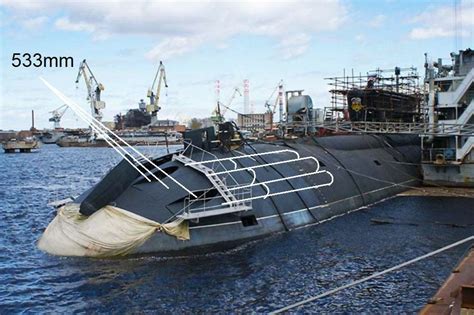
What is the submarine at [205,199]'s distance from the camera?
2319 cm

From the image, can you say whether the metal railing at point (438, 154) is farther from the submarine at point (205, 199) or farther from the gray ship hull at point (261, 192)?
the submarine at point (205, 199)

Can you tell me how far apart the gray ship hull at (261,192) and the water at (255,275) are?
69 cm

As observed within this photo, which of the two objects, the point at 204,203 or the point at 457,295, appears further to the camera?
the point at 204,203

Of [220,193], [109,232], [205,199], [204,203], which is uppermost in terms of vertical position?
[220,193]

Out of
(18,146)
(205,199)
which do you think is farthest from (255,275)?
(18,146)

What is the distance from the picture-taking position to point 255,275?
21484 millimetres

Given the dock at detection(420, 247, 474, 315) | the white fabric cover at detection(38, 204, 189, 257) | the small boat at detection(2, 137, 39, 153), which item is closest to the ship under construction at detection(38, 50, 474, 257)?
the white fabric cover at detection(38, 204, 189, 257)

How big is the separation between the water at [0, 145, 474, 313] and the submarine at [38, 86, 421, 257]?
2.34 ft

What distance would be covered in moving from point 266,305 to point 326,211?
12903 mm

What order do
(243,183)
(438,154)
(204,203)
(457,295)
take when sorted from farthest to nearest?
(438,154) < (243,183) < (204,203) < (457,295)

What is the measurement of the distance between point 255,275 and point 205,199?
14.7 ft

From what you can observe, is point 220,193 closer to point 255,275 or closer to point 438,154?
point 255,275

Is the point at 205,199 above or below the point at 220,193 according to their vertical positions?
below

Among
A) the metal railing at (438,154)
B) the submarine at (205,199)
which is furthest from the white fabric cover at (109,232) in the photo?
the metal railing at (438,154)
